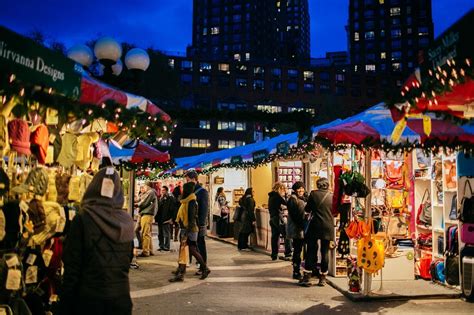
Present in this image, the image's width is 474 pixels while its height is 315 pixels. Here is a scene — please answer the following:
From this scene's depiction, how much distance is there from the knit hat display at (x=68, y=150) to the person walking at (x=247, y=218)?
30.1 feet

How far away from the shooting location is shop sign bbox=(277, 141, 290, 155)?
39.7 feet

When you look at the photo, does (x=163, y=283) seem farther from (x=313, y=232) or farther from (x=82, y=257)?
(x=82, y=257)

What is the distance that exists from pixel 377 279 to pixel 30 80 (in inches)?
293

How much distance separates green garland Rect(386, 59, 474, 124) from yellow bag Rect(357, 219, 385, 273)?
10.2 ft

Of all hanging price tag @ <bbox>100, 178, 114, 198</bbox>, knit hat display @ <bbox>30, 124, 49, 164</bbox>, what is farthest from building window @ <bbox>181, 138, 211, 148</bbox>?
hanging price tag @ <bbox>100, 178, 114, 198</bbox>

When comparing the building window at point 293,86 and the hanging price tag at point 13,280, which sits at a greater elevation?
the building window at point 293,86

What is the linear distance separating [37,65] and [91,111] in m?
1.25

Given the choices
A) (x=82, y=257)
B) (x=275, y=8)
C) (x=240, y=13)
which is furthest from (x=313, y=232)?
(x=275, y=8)

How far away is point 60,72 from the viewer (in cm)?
432

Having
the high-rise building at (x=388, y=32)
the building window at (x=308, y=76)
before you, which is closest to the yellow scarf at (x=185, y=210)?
the building window at (x=308, y=76)

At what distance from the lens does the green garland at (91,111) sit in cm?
399

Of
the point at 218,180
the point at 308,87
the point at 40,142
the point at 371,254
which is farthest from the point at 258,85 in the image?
the point at 40,142

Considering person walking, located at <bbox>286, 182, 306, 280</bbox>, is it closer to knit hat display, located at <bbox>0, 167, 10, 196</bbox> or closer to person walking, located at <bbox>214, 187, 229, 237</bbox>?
knit hat display, located at <bbox>0, 167, 10, 196</bbox>

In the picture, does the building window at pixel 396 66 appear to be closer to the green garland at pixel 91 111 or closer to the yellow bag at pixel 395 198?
the yellow bag at pixel 395 198
